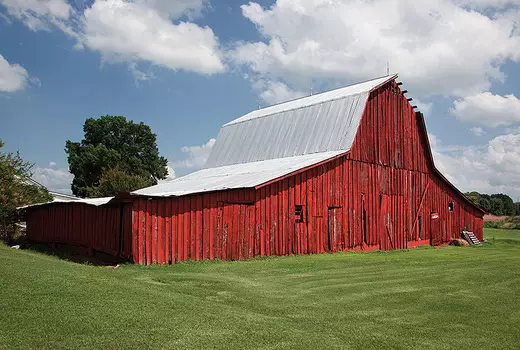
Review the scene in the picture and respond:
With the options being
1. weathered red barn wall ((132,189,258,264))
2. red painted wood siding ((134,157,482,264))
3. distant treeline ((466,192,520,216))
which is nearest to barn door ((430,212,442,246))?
red painted wood siding ((134,157,482,264))

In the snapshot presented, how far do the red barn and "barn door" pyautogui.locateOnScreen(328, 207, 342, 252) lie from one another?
50mm

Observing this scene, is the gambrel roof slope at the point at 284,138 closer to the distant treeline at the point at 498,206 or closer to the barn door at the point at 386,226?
the barn door at the point at 386,226

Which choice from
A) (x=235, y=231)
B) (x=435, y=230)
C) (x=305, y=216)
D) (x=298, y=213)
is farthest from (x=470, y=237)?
(x=235, y=231)

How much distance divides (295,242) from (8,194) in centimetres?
1819

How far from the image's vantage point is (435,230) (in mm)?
33031

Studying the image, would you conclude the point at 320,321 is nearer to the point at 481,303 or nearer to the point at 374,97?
the point at 481,303

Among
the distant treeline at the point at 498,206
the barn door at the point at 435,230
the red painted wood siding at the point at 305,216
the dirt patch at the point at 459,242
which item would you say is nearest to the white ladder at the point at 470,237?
the dirt patch at the point at 459,242

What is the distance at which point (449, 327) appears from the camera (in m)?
9.16

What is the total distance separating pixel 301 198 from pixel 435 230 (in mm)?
14281

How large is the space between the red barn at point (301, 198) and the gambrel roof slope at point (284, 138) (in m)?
0.09

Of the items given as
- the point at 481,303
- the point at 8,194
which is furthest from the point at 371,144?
the point at 8,194

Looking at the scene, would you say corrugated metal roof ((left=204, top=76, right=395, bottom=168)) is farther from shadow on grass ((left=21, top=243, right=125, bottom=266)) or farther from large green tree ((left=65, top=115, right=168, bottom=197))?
large green tree ((left=65, top=115, right=168, bottom=197))

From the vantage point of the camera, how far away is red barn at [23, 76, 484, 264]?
18922mm

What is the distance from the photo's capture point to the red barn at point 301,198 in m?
18.9
